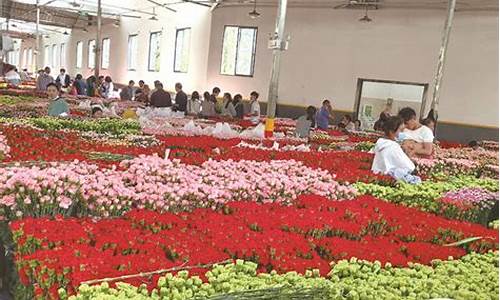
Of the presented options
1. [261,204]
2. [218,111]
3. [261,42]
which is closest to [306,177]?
[261,204]

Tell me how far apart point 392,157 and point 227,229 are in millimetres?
3176

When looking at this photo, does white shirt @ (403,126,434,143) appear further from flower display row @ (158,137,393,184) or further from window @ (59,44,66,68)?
window @ (59,44,66,68)

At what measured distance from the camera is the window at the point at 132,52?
29750 millimetres

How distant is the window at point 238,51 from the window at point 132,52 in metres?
9.10

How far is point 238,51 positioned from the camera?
22.1 meters

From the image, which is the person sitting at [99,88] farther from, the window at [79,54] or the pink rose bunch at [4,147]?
the window at [79,54]

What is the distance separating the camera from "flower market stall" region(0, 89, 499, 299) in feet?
8.61

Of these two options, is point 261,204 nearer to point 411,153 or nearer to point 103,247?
point 103,247

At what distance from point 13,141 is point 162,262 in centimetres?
415

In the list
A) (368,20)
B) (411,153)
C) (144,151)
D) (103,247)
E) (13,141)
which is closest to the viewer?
(103,247)

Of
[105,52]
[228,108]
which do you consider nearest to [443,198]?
[228,108]

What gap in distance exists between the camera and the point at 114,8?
29328 millimetres

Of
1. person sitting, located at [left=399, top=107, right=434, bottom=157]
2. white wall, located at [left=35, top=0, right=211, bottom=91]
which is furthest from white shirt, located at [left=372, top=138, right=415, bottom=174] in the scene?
white wall, located at [left=35, top=0, right=211, bottom=91]

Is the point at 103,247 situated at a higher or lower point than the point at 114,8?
lower
